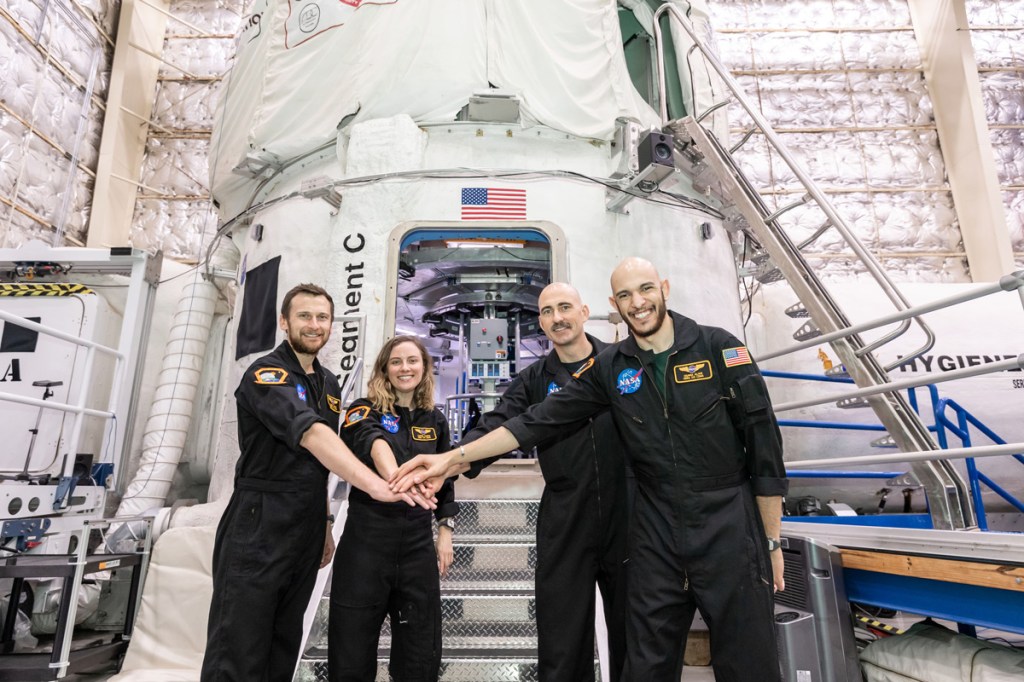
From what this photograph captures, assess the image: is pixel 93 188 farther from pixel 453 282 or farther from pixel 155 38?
pixel 453 282

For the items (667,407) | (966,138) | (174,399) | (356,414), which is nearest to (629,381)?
(667,407)

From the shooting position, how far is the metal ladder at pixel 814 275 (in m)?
3.55

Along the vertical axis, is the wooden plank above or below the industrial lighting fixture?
below

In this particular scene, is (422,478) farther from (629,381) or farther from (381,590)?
(629,381)

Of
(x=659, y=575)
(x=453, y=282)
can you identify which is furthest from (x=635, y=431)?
(x=453, y=282)

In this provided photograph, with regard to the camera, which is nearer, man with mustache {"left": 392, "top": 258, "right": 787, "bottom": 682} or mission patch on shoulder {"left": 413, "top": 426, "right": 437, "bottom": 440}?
man with mustache {"left": 392, "top": 258, "right": 787, "bottom": 682}

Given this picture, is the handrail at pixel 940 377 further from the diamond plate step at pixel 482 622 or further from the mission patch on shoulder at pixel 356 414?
the mission patch on shoulder at pixel 356 414

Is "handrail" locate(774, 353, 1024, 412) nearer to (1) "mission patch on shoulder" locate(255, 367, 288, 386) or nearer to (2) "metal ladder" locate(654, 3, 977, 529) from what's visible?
(2) "metal ladder" locate(654, 3, 977, 529)

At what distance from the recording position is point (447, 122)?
601 cm

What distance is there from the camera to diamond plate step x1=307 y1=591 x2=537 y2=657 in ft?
11.4

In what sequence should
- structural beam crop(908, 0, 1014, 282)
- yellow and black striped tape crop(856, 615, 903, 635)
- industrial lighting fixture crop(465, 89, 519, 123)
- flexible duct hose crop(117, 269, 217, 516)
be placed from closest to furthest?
yellow and black striped tape crop(856, 615, 903, 635), industrial lighting fixture crop(465, 89, 519, 123), flexible duct hose crop(117, 269, 217, 516), structural beam crop(908, 0, 1014, 282)

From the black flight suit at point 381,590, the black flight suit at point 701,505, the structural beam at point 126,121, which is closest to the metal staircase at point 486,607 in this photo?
the black flight suit at point 381,590

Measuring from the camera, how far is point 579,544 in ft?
8.10

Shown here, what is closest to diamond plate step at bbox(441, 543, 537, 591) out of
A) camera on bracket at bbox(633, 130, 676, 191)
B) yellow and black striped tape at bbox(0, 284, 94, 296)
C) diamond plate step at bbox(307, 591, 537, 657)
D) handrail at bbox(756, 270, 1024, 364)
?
diamond plate step at bbox(307, 591, 537, 657)
